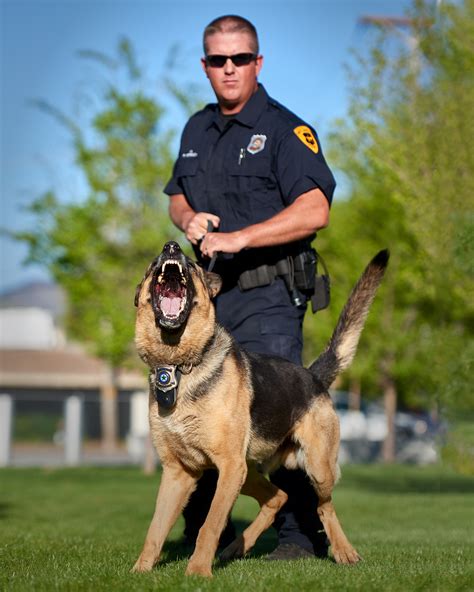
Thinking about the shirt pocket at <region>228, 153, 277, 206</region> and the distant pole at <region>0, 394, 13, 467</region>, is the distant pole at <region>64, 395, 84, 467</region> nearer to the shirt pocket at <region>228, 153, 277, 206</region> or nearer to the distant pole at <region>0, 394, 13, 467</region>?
the distant pole at <region>0, 394, 13, 467</region>

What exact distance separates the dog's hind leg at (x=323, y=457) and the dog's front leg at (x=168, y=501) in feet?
2.62

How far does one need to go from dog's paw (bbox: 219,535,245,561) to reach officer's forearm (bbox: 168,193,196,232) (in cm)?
204

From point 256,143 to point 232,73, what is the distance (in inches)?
18.7

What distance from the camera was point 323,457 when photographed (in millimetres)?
5789

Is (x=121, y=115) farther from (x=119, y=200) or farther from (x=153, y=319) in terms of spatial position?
(x=153, y=319)

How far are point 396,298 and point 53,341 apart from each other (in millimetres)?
57459

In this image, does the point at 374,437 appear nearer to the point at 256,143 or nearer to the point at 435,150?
the point at 435,150

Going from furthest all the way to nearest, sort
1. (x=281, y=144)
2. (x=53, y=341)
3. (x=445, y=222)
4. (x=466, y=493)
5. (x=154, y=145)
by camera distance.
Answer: (x=53, y=341)
(x=154, y=145)
(x=466, y=493)
(x=445, y=222)
(x=281, y=144)

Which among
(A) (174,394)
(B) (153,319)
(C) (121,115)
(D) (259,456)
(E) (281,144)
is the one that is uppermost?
Result: (C) (121,115)

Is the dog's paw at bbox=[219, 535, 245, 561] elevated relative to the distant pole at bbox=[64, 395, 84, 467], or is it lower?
elevated

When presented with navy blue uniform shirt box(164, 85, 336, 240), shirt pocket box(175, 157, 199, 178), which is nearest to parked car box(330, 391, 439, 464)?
shirt pocket box(175, 157, 199, 178)

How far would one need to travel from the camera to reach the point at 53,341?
78875 mm

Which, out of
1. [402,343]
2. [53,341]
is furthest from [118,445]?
[53,341]

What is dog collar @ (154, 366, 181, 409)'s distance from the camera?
5.06 metres
